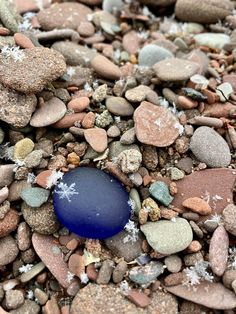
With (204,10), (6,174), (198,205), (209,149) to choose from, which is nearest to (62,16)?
(204,10)

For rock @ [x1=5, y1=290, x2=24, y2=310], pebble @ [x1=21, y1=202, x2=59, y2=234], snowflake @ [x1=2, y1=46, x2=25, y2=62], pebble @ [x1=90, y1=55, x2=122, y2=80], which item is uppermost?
snowflake @ [x1=2, y1=46, x2=25, y2=62]

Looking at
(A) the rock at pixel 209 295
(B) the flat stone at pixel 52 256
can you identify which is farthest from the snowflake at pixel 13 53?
(A) the rock at pixel 209 295

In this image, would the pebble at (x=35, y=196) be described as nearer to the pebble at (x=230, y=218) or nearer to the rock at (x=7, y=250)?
the rock at (x=7, y=250)

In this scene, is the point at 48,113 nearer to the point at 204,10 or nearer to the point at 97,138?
the point at 97,138

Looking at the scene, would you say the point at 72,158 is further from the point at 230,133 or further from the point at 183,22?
the point at 183,22

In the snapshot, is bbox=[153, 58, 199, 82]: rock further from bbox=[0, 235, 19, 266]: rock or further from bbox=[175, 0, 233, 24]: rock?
bbox=[0, 235, 19, 266]: rock

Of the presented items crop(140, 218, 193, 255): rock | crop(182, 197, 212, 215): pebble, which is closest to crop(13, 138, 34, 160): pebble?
crop(140, 218, 193, 255): rock

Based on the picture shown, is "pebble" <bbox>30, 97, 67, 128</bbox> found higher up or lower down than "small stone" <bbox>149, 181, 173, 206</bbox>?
higher up
